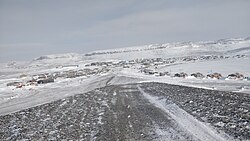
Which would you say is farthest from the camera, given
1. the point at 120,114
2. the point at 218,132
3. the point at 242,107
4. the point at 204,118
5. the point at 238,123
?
the point at 120,114

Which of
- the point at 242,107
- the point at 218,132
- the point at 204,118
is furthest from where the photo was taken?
the point at 242,107

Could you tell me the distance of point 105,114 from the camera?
68.7 ft

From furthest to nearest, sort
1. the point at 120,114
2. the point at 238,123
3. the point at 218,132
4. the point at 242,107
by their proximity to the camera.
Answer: the point at 120,114
the point at 242,107
the point at 238,123
the point at 218,132

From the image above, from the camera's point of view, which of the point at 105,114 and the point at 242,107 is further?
the point at 105,114

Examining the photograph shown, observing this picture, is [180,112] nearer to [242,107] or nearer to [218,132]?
[242,107]

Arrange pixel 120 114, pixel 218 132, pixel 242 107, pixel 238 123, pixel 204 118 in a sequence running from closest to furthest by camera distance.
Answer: pixel 218 132, pixel 238 123, pixel 204 118, pixel 242 107, pixel 120 114

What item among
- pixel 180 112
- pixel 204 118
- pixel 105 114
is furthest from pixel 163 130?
pixel 105 114

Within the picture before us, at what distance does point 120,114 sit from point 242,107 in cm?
712

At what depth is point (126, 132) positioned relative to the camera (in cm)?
1470

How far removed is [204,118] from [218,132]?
3.56m

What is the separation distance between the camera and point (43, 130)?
1695cm

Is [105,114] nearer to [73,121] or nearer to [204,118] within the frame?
[73,121]

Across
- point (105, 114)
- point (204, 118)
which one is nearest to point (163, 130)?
point (204, 118)

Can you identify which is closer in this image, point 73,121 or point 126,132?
point 126,132
